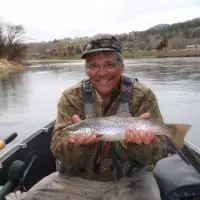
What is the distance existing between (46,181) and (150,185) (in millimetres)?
1007

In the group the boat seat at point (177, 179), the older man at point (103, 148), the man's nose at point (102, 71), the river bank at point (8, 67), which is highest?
the man's nose at point (102, 71)

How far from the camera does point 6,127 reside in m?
11.4

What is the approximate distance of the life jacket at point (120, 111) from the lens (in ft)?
12.4

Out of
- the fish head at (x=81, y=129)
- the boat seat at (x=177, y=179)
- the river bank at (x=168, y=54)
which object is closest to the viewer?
the fish head at (x=81, y=129)

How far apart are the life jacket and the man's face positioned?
0.43 feet

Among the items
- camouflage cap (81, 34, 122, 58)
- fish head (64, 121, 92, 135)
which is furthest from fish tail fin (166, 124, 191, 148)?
camouflage cap (81, 34, 122, 58)

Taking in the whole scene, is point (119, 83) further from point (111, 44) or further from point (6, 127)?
point (6, 127)

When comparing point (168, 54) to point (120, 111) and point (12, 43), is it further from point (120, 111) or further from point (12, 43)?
point (120, 111)

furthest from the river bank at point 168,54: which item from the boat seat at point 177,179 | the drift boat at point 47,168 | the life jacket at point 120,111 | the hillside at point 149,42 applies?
the life jacket at point 120,111

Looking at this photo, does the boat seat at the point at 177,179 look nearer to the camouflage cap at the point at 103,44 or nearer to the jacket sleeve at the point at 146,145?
the jacket sleeve at the point at 146,145

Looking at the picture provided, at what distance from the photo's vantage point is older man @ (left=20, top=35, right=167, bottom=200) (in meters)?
3.74

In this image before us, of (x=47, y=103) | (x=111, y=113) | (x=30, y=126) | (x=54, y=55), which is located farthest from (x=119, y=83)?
(x=54, y=55)

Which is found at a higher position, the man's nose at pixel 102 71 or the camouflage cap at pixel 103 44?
the camouflage cap at pixel 103 44

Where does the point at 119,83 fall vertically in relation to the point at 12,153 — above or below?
above
